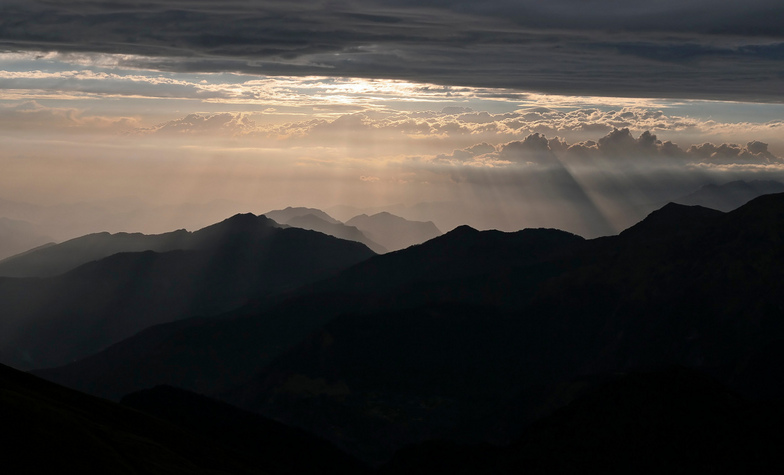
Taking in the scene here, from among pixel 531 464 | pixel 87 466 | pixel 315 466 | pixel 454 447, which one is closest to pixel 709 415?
pixel 531 464

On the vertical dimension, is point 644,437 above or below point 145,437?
below

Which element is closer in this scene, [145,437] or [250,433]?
[145,437]

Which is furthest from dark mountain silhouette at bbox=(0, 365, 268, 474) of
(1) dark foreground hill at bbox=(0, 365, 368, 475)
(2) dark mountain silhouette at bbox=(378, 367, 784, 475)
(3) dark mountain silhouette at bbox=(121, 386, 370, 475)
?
(2) dark mountain silhouette at bbox=(378, 367, 784, 475)

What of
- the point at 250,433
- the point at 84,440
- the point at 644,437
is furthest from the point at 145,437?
the point at 644,437

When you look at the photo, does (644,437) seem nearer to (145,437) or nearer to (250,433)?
(250,433)

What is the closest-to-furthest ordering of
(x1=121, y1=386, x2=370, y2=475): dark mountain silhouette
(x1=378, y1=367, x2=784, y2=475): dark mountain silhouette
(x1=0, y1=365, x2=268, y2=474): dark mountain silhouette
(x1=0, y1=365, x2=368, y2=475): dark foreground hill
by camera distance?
(x1=0, y1=365, x2=268, y2=474): dark mountain silhouette < (x1=0, y1=365, x2=368, y2=475): dark foreground hill < (x1=378, y1=367, x2=784, y2=475): dark mountain silhouette < (x1=121, y1=386, x2=370, y2=475): dark mountain silhouette

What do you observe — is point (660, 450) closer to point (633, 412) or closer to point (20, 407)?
point (633, 412)

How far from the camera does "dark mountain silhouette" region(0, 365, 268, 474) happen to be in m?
87.4

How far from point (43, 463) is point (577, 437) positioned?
9014 cm

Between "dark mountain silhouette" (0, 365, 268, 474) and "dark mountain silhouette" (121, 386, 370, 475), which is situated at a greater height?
"dark mountain silhouette" (0, 365, 268, 474)

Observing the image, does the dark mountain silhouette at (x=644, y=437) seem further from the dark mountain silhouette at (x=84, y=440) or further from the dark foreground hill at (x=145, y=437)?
the dark mountain silhouette at (x=84, y=440)

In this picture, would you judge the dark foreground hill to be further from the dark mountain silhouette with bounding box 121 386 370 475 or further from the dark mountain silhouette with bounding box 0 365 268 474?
the dark mountain silhouette with bounding box 121 386 370 475

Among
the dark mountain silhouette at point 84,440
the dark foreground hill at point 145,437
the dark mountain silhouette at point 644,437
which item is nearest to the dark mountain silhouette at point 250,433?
the dark foreground hill at point 145,437

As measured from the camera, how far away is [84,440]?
3679 inches
